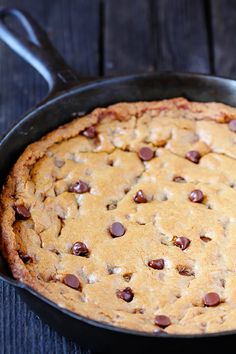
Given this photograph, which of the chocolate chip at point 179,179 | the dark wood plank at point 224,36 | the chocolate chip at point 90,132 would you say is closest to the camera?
the chocolate chip at point 179,179

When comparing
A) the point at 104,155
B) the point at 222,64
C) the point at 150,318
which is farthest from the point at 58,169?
the point at 222,64

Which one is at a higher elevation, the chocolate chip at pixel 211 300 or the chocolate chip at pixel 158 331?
the chocolate chip at pixel 158 331

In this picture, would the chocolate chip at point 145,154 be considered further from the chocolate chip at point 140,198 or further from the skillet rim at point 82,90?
the skillet rim at point 82,90

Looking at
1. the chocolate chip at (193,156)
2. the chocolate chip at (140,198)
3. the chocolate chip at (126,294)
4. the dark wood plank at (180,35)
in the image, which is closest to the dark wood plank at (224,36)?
the dark wood plank at (180,35)

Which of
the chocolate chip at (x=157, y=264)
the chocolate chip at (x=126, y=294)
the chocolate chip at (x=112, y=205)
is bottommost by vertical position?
the chocolate chip at (x=157, y=264)

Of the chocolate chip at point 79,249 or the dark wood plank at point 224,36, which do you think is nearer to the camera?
the chocolate chip at point 79,249

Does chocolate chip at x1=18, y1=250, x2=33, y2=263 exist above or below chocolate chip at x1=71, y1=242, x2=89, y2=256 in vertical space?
above

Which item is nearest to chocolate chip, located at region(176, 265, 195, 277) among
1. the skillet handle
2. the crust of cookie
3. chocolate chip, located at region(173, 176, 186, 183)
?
the crust of cookie

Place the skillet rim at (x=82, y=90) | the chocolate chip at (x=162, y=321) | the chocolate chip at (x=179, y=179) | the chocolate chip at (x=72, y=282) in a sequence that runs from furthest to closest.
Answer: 1. the chocolate chip at (x=179, y=179)
2. the chocolate chip at (x=72, y=282)
3. the chocolate chip at (x=162, y=321)
4. the skillet rim at (x=82, y=90)

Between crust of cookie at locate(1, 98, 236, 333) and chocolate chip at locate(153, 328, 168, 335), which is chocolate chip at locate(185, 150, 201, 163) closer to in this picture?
crust of cookie at locate(1, 98, 236, 333)
